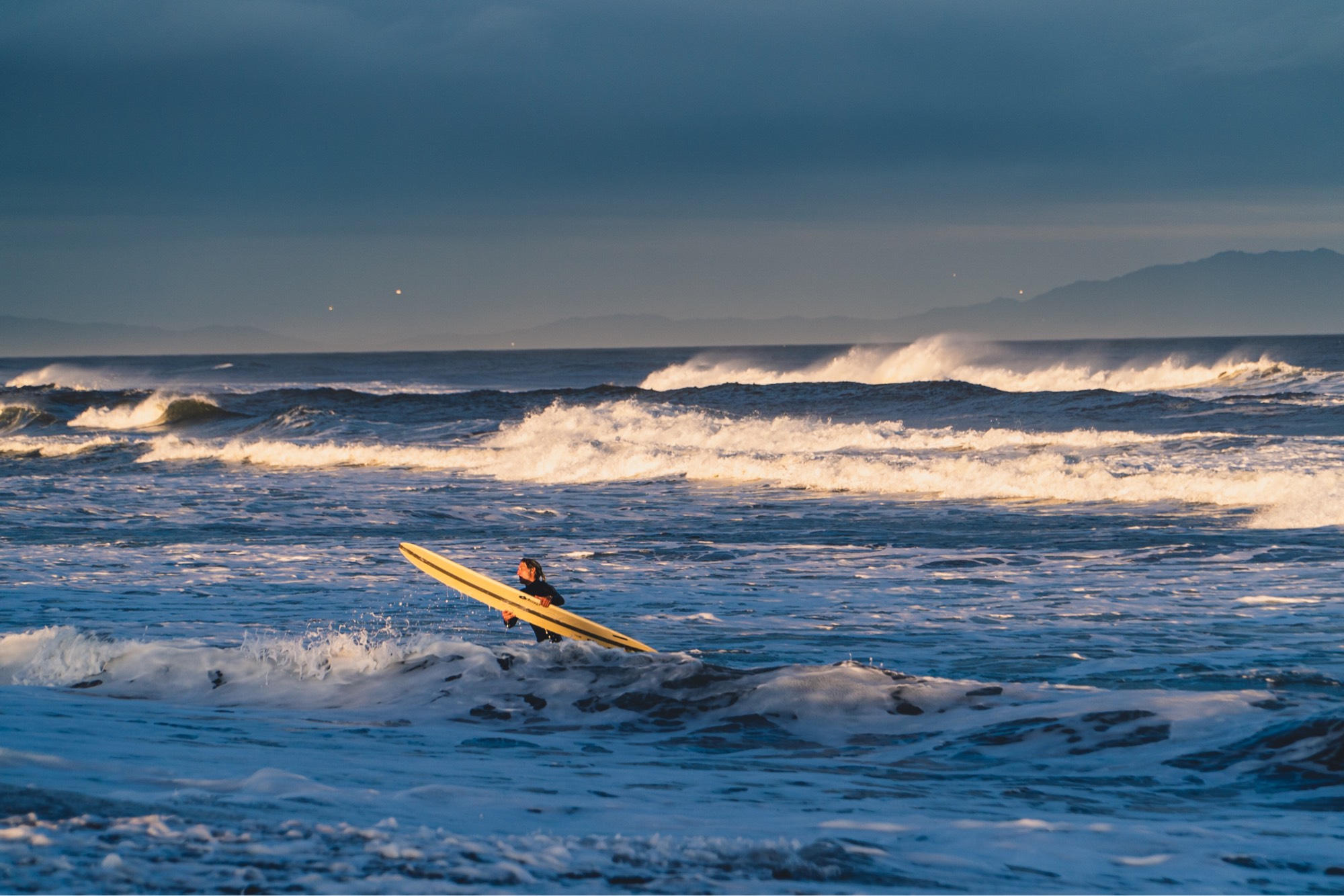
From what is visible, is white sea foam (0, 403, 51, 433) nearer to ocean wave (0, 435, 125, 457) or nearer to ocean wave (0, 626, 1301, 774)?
ocean wave (0, 435, 125, 457)

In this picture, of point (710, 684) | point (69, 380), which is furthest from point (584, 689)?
point (69, 380)

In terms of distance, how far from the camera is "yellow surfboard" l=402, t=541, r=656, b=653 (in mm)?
9172

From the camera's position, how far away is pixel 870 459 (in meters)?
24.3

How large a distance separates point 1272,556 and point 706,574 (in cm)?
650

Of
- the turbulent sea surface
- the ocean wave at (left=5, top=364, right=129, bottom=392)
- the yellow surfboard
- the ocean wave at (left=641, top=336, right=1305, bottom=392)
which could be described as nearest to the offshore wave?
the turbulent sea surface

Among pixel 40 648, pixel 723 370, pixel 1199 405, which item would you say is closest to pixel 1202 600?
pixel 40 648

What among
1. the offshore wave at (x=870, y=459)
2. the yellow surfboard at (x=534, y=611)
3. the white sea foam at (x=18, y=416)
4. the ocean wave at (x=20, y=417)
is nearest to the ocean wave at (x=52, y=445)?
the offshore wave at (x=870, y=459)

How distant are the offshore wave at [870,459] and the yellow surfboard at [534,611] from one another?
1064cm

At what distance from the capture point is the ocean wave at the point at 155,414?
47.0 m

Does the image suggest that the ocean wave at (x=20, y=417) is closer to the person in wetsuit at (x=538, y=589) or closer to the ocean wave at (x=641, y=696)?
the ocean wave at (x=641, y=696)

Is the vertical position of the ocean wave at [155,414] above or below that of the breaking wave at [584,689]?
above

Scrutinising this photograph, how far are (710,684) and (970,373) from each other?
55455 millimetres

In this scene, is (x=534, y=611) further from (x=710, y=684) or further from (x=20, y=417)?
(x=20, y=417)

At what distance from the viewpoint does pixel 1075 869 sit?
4.70 m
